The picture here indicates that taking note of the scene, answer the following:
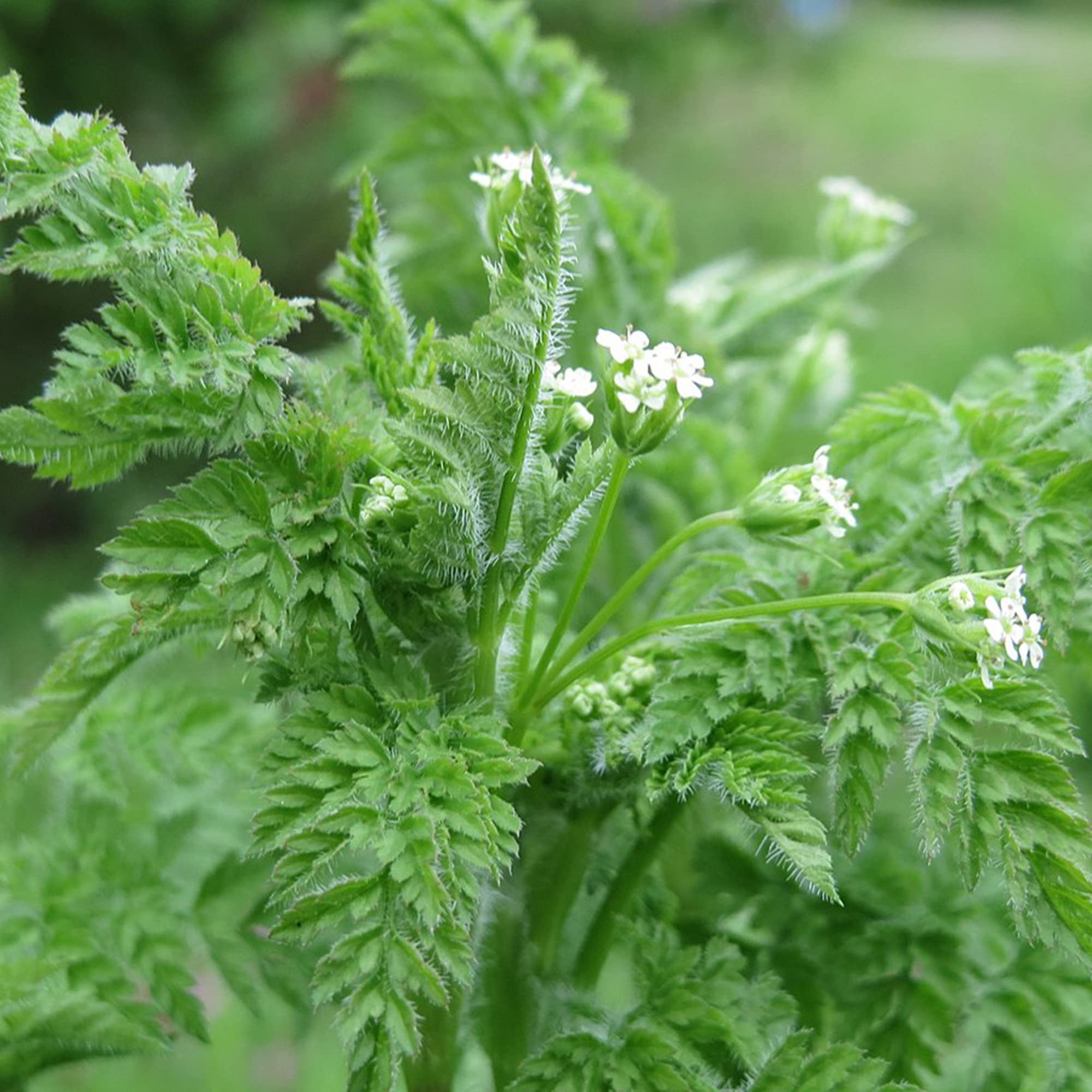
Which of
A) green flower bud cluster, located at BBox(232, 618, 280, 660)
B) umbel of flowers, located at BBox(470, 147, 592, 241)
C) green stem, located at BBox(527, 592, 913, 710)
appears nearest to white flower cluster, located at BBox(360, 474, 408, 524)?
green flower bud cluster, located at BBox(232, 618, 280, 660)

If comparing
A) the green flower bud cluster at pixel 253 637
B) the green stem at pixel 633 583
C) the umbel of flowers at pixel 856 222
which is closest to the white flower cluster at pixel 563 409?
the green stem at pixel 633 583

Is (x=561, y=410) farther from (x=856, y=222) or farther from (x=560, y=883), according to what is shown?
(x=856, y=222)

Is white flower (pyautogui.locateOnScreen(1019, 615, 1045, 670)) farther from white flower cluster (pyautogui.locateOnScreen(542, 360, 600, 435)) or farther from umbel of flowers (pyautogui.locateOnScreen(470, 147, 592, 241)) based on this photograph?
umbel of flowers (pyautogui.locateOnScreen(470, 147, 592, 241))

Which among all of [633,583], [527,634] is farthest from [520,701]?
[633,583]

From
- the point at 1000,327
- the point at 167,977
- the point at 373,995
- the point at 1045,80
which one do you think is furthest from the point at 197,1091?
the point at 1045,80

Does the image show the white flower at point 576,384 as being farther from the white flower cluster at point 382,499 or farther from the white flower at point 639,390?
the white flower cluster at point 382,499
